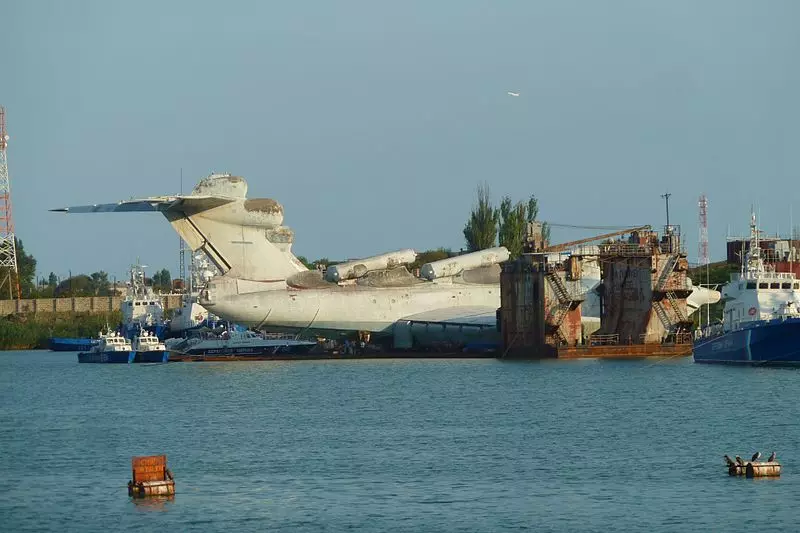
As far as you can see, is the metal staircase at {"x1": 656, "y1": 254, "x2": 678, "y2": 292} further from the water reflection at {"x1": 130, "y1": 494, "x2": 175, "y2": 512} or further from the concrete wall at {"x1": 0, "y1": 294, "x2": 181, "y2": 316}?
the concrete wall at {"x1": 0, "y1": 294, "x2": 181, "y2": 316}

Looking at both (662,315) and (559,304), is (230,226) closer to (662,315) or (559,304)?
(559,304)

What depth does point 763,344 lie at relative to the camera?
Result: 6912 cm

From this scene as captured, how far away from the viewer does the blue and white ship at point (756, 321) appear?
68500mm

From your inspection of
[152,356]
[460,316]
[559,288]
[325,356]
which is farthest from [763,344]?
[152,356]

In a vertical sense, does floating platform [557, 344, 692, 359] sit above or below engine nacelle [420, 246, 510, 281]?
below

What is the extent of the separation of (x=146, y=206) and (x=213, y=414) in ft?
121

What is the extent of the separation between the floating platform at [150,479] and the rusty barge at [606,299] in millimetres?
48988

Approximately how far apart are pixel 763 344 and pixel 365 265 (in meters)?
31.6

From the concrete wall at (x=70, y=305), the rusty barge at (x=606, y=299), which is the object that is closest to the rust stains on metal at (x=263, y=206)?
the rusty barge at (x=606, y=299)

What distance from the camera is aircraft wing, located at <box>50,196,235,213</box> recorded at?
292 feet

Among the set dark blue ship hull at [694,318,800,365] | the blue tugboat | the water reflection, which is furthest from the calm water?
the blue tugboat

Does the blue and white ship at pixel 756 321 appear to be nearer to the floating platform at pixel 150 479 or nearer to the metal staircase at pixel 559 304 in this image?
the metal staircase at pixel 559 304

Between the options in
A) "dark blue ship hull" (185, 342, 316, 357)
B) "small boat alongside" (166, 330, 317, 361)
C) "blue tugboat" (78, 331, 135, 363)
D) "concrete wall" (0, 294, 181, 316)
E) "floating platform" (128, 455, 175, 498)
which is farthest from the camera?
"concrete wall" (0, 294, 181, 316)

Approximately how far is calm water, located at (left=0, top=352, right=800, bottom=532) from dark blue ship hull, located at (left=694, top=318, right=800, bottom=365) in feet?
3.48
